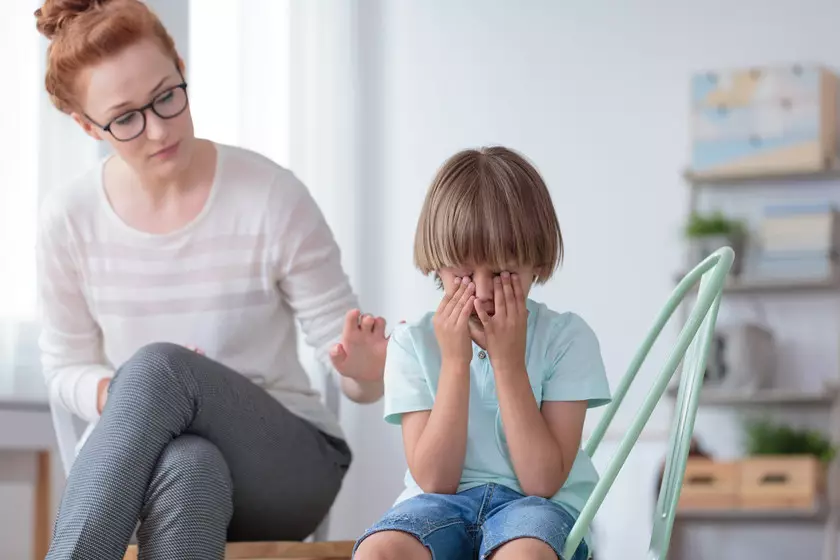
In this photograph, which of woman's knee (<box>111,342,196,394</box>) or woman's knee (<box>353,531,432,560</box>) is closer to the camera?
woman's knee (<box>353,531,432,560</box>)

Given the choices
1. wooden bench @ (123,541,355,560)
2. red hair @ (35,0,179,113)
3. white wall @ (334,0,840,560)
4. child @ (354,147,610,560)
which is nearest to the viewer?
child @ (354,147,610,560)

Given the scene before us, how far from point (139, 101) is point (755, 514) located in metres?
2.45

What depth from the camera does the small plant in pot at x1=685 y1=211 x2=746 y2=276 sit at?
3621 millimetres

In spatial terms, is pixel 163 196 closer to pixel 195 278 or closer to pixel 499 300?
pixel 195 278

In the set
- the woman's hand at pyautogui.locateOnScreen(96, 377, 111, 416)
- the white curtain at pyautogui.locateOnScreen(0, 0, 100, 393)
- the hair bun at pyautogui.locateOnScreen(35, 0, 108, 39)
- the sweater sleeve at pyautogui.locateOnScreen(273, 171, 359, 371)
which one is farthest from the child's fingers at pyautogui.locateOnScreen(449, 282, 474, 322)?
the white curtain at pyautogui.locateOnScreen(0, 0, 100, 393)

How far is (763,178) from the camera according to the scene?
370 cm

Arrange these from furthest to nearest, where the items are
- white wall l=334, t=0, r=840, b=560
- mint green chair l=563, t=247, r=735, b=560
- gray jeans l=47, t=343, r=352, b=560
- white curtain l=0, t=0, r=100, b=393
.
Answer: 1. white wall l=334, t=0, r=840, b=560
2. white curtain l=0, t=0, r=100, b=393
3. gray jeans l=47, t=343, r=352, b=560
4. mint green chair l=563, t=247, r=735, b=560

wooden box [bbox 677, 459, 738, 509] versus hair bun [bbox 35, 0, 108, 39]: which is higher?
hair bun [bbox 35, 0, 108, 39]

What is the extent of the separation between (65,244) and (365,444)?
7.23ft

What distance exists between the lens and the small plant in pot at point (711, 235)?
362cm

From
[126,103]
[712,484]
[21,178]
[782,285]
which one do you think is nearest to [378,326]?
[126,103]

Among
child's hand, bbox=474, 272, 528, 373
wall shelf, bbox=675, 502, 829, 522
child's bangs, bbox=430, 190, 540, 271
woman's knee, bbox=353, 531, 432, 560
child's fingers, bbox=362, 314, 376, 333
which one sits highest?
child's bangs, bbox=430, 190, 540, 271

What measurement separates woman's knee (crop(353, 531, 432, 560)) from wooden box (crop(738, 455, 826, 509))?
253cm

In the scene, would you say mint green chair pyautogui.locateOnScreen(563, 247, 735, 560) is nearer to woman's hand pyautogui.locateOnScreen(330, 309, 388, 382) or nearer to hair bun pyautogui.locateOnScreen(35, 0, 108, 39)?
woman's hand pyautogui.locateOnScreen(330, 309, 388, 382)
